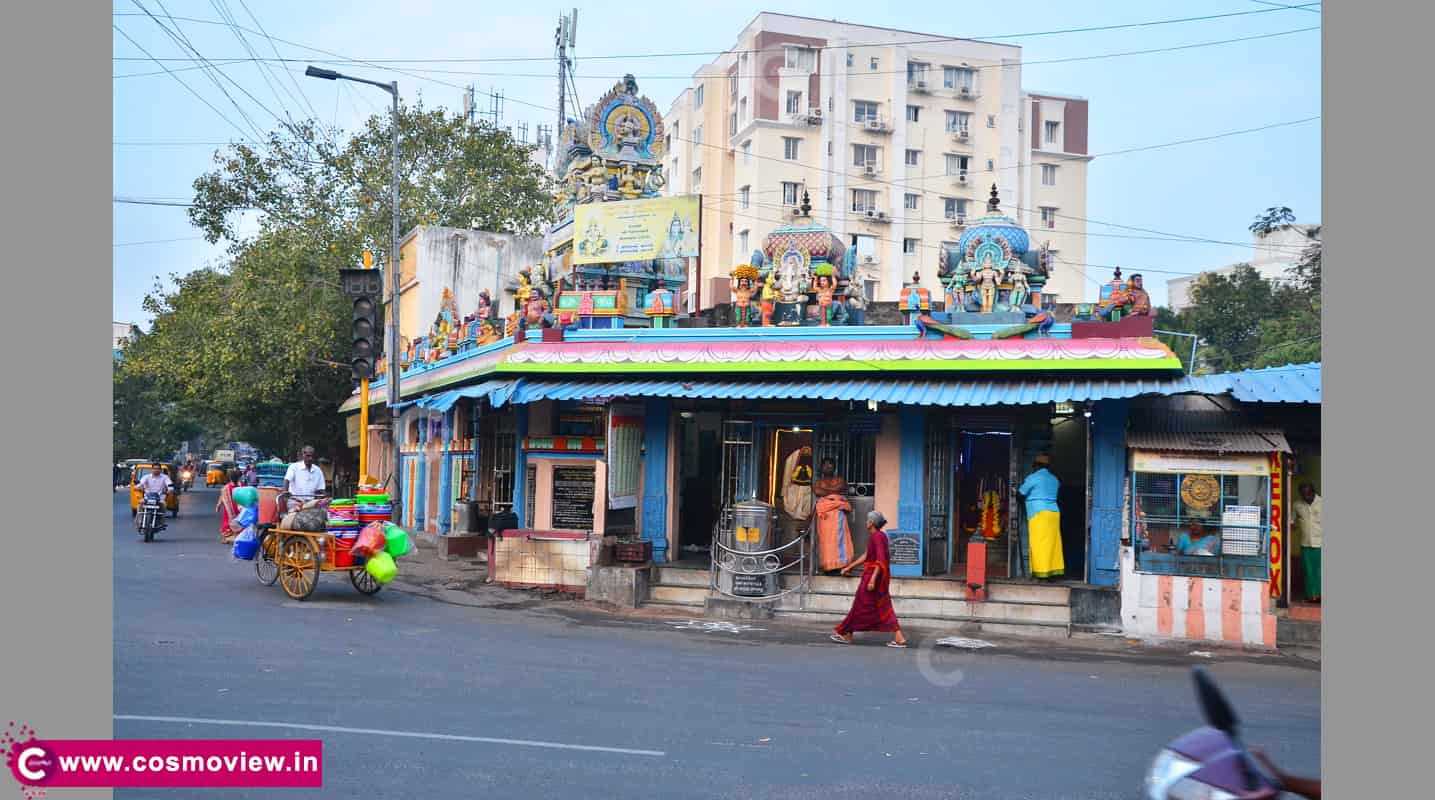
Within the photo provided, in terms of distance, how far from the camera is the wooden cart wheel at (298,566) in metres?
15.0

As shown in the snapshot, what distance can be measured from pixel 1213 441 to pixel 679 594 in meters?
7.26

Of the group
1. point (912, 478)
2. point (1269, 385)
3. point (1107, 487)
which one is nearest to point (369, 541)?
point (912, 478)

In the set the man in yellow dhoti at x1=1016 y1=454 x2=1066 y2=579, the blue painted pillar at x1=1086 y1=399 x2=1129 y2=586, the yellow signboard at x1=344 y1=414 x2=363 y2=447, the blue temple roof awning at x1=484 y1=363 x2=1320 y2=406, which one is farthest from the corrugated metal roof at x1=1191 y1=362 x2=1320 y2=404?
A: the yellow signboard at x1=344 y1=414 x2=363 y2=447

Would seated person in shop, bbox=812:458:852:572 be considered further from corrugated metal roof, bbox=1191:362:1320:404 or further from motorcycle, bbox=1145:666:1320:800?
motorcycle, bbox=1145:666:1320:800

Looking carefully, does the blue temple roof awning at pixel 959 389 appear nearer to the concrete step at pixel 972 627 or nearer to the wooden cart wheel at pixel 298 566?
the concrete step at pixel 972 627

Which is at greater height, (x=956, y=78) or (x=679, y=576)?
(x=956, y=78)

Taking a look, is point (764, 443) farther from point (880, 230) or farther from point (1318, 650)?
point (880, 230)

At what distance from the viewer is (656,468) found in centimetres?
1839

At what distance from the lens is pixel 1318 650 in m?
14.5

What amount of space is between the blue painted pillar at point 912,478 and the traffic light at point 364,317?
741 centimetres

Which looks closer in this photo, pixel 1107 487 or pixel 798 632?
pixel 798 632

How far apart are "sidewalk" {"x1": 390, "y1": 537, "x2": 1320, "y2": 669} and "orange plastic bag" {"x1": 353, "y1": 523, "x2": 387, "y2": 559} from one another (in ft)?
5.61

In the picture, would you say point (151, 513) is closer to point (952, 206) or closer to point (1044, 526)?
point (1044, 526)
